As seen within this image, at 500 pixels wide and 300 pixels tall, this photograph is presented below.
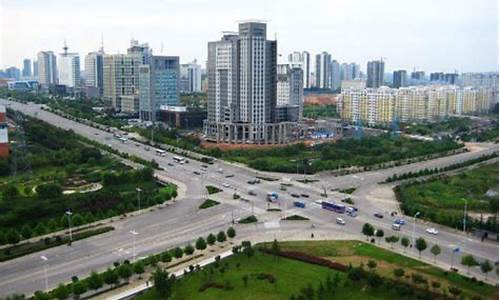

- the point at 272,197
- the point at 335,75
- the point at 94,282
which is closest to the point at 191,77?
the point at 335,75

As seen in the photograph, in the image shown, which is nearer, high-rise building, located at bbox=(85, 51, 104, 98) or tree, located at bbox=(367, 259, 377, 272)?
tree, located at bbox=(367, 259, 377, 272)

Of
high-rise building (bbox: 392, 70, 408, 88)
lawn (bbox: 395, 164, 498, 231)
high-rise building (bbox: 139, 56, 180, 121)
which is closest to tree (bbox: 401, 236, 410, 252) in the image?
lawn (bbox: 395, 164, 498, 231)

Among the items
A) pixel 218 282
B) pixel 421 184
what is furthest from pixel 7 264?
pixel 421 184

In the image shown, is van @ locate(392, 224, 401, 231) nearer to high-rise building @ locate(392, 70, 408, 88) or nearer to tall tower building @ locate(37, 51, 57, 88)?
high-rise building @ locate(392, 70, 408, 88)

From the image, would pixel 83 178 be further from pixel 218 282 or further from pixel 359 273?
pixel 359 273

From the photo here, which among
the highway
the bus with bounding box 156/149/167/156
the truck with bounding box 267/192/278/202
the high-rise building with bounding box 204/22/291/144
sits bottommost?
the highway

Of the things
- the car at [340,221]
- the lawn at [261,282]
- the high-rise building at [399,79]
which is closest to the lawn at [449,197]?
the car at [340,221]

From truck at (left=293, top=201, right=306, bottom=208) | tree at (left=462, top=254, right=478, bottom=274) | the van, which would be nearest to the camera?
tree at (left=462, top=254, right=478, bottom=274)
